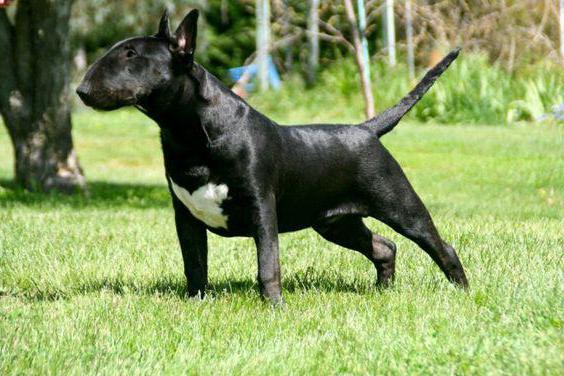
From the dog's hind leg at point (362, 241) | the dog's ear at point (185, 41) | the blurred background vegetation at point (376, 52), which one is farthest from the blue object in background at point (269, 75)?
the dog's ear at point (185, 41)

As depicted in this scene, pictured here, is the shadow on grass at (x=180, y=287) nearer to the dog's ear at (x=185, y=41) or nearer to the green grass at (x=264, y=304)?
the green grass at (x=264, y=304)

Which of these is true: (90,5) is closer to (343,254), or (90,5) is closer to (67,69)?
(67,69)

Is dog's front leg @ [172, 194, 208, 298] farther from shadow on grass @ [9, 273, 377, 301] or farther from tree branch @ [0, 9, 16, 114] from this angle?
tree branch @ [0, 9, 16, 114]

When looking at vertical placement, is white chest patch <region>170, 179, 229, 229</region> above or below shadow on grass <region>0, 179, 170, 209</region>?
above

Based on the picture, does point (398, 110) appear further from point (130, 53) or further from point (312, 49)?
point (312, 49)

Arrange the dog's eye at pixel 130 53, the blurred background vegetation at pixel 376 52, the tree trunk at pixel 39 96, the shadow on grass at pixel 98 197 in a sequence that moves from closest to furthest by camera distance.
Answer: the dog's eye at pixel 130 53
the shadow on grass at pixel 98 197
the tree trunk at pixel 39 96
the blurred background vegetation at pixel 376 52

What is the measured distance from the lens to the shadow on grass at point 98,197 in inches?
398

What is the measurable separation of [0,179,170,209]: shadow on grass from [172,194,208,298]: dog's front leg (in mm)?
4868

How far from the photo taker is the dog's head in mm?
4406

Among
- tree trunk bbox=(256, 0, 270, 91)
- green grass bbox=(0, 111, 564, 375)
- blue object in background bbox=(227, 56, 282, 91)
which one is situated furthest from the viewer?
blue object in background bbox=(227, 56, 282, 91)

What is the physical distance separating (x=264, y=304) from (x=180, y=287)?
3.19 ft

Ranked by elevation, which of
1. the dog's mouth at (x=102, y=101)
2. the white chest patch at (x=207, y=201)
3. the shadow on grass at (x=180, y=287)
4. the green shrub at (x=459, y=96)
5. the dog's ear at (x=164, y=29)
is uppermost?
the dog's ear at (x=164, y=29)

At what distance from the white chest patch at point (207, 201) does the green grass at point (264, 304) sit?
436 mm

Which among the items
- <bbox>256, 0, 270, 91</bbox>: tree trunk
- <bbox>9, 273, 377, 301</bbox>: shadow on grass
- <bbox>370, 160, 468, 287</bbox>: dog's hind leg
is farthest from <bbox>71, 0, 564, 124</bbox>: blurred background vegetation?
<bbox>370, 160, 468, 287</bbox>: dog's hind leg
